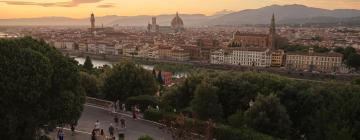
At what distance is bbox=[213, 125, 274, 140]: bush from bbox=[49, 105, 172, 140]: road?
1.13 metres

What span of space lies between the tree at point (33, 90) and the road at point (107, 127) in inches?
29.2

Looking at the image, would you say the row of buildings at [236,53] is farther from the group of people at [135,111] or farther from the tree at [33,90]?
the tree at [33,90]

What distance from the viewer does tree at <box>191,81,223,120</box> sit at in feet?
39.8

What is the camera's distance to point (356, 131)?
10.6m

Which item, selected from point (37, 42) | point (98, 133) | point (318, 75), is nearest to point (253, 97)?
point (98, 133)

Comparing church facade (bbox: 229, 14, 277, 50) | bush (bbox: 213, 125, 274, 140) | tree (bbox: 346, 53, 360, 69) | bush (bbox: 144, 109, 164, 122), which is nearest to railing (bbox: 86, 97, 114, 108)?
bush (bbox: 144, 109, 164, 122)

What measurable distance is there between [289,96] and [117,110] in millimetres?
5124

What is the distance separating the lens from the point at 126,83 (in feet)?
49.7

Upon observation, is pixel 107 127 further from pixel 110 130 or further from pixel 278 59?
pixel 278 59

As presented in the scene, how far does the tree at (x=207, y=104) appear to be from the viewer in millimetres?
12117

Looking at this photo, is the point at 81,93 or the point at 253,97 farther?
the point at 253,97

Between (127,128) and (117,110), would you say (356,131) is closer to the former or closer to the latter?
(127,128)

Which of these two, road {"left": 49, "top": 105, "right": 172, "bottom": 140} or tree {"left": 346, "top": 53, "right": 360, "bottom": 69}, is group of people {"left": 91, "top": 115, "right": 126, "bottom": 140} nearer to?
road {"left": 49, "top": 105, "right": 172, "bottom": 140}

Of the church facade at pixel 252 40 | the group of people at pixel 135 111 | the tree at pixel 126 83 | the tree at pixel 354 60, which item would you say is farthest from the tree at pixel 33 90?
the church facade at pixel 252 40
